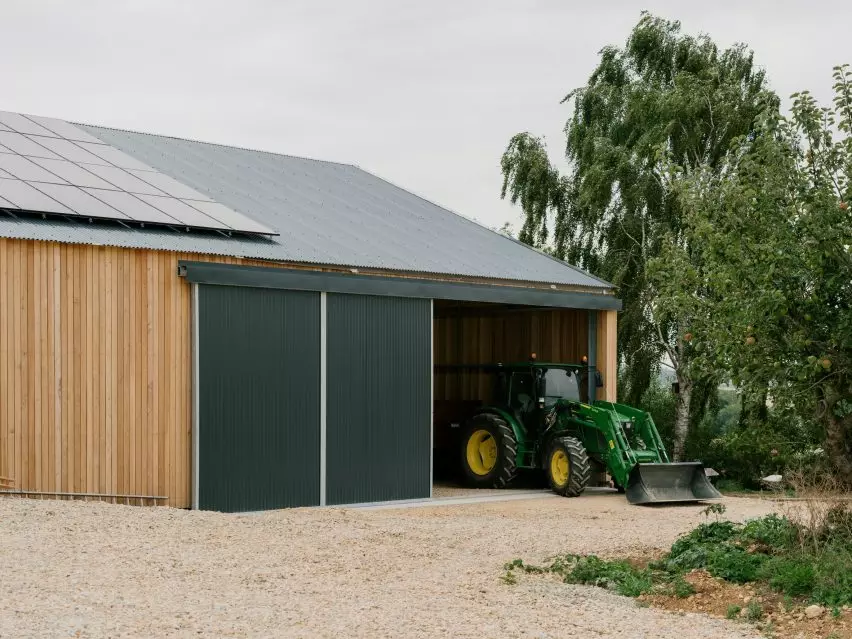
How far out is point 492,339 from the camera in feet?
71.7

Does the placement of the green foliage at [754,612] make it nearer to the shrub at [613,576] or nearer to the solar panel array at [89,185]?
the shrub at [613,576]

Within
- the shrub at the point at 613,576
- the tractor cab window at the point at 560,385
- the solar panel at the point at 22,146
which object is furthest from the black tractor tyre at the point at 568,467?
the solar panel at the point at 22,146

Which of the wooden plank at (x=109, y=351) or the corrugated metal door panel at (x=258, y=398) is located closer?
the wooden plank at (x=109, y=351)

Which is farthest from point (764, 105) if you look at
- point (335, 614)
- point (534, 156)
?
point (534, 156)

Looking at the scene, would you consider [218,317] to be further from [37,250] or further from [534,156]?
[534,156]

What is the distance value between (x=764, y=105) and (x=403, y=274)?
755 cm

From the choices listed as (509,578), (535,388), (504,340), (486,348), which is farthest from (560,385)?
(509,578)

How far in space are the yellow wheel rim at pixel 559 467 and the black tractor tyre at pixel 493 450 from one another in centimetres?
68

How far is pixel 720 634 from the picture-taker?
785cm

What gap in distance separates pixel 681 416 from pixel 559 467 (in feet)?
31.8

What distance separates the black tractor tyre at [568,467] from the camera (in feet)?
56.8

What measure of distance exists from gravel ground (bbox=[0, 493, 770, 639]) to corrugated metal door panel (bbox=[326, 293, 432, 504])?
2544 millimetres

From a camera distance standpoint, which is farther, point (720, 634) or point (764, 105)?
point (764, 105)

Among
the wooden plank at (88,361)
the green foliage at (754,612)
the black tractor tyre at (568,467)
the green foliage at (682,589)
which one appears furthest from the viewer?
the black tractor tyre at (568,467)
